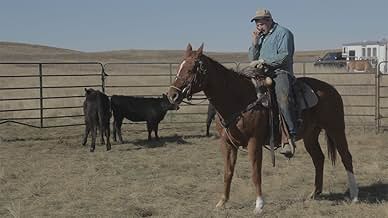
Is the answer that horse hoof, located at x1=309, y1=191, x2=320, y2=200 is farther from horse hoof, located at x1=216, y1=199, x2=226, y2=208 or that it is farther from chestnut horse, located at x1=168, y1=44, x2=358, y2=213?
horse hoof, located at x1=216, y1=199, x2=226, y2=208

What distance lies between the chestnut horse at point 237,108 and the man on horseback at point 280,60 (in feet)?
0.83

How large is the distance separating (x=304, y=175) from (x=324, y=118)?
1.84m

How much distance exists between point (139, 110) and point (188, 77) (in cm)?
715

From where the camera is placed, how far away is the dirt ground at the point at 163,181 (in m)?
6.48

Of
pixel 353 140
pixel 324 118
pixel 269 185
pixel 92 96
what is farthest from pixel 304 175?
pixel 92 96

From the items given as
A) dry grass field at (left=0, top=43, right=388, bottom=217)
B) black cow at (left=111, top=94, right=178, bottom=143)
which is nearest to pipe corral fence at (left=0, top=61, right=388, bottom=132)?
dry grass field at (left=0, top=43, right=388, bottom=217)

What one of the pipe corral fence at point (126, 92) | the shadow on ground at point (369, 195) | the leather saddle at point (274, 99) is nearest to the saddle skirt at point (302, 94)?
the leather saddle at point (274, 99)

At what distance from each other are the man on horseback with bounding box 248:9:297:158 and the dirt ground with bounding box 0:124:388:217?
3.53ft

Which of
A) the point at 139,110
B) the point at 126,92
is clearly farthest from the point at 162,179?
the point at 126,92

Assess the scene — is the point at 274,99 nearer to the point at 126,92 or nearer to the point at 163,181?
the point at 163,181

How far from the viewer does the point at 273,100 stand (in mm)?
6336

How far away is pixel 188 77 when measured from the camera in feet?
19.0

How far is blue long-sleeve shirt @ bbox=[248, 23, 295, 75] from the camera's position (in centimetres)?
623

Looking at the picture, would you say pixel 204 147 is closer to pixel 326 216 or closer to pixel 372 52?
pixel 326 216
